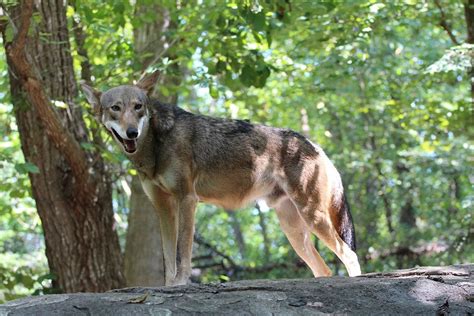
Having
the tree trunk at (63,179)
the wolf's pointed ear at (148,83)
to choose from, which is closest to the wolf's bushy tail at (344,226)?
the wolf's pointed ear at (148,83)

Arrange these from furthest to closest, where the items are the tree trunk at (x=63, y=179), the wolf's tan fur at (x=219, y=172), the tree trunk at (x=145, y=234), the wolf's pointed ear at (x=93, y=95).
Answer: the tree trunk at (x=145, y=234)
the tree trunk at (x=63, y=179)
the wolf's pointed ear at (x=93, y=95)
the wolf's tan fur at (x=219, y=172)

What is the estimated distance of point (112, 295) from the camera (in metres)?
4.62

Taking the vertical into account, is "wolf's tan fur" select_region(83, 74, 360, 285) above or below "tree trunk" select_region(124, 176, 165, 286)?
above

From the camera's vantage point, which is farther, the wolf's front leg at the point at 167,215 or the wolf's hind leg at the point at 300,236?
the wolf's hind leg at the point at 300,236

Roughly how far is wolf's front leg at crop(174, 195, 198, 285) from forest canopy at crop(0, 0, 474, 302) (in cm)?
179

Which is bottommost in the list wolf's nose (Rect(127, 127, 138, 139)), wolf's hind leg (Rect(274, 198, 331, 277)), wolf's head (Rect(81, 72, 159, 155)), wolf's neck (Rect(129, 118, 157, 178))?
wolf's hind leg (Rect(274, 198, 331, 277))

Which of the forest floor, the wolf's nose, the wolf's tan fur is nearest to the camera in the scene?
the forest floor

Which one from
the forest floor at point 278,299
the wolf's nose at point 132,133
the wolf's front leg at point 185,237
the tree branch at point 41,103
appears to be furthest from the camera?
the tree branch at point 41,103

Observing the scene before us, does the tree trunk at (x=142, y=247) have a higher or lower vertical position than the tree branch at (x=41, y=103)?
lower

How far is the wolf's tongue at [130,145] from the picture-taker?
19.6ft

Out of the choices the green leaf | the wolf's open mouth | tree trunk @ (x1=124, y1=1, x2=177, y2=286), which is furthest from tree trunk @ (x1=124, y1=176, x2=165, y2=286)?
the wolf's open mouth

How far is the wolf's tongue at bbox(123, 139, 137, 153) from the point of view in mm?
5988

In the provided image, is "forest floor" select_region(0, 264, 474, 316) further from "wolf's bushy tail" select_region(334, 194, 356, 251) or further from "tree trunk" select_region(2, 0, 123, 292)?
"tree trunk" select_region(2, 0, 123, 292)

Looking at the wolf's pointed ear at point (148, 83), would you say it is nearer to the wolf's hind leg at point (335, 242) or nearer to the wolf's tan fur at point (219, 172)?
the wolf's tan fur at point (219, 172)
